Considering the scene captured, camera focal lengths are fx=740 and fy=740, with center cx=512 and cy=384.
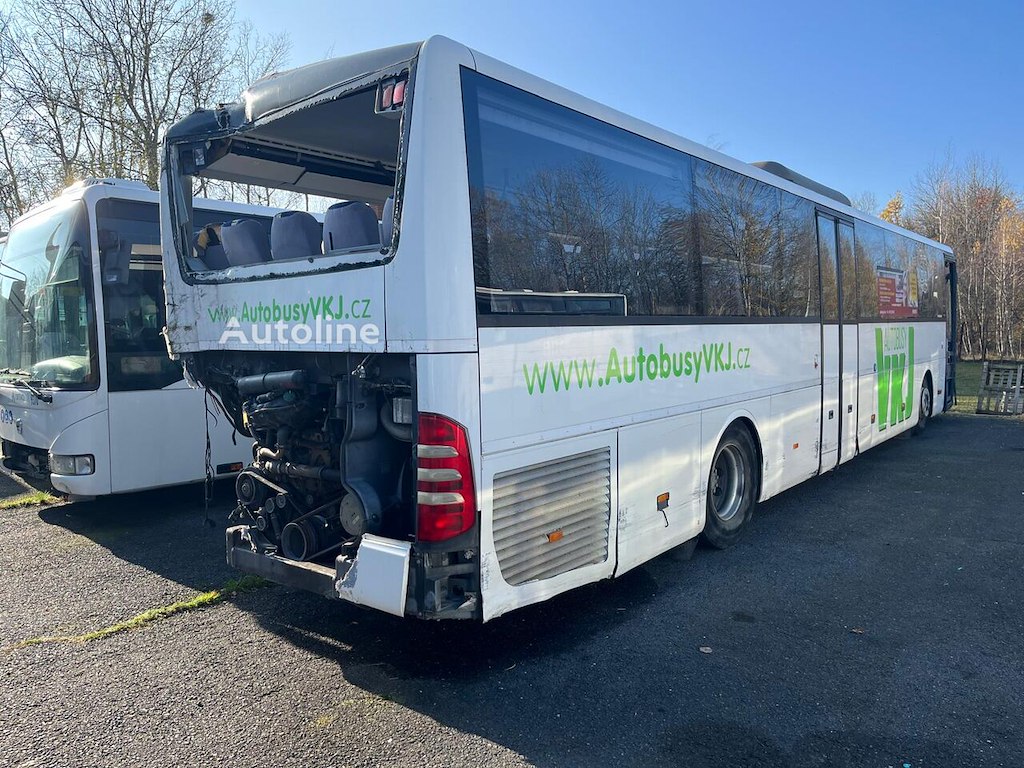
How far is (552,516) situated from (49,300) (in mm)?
5926

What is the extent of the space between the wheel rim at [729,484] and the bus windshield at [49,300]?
5.76m

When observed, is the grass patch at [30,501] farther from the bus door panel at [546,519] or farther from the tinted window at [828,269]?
the tinted window at [828,269]

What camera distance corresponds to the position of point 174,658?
4.27 m

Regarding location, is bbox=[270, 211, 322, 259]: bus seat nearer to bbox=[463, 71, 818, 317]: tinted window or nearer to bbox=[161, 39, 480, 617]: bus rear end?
bbox=[161, 39, 480, 617]: bus rear end

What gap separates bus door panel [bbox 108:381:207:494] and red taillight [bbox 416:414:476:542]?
4.68 metres

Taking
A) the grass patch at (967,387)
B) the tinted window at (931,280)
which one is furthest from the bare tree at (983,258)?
the tinted window at (931,280)

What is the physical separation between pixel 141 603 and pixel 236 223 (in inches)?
107

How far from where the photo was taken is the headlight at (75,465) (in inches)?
268

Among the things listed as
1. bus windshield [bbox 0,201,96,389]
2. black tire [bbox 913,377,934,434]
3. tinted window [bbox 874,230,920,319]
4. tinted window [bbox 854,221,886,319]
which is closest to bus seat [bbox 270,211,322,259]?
bus windshield [bbox 0,201,96,389]

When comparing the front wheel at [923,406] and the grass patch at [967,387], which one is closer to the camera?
the front wheel at [923,406]

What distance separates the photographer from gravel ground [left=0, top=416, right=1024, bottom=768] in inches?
131

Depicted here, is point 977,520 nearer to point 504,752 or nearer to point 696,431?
point 696,431

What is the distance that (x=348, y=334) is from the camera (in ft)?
12.8

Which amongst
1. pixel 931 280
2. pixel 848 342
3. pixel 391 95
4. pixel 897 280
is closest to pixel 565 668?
pixel 391 95
